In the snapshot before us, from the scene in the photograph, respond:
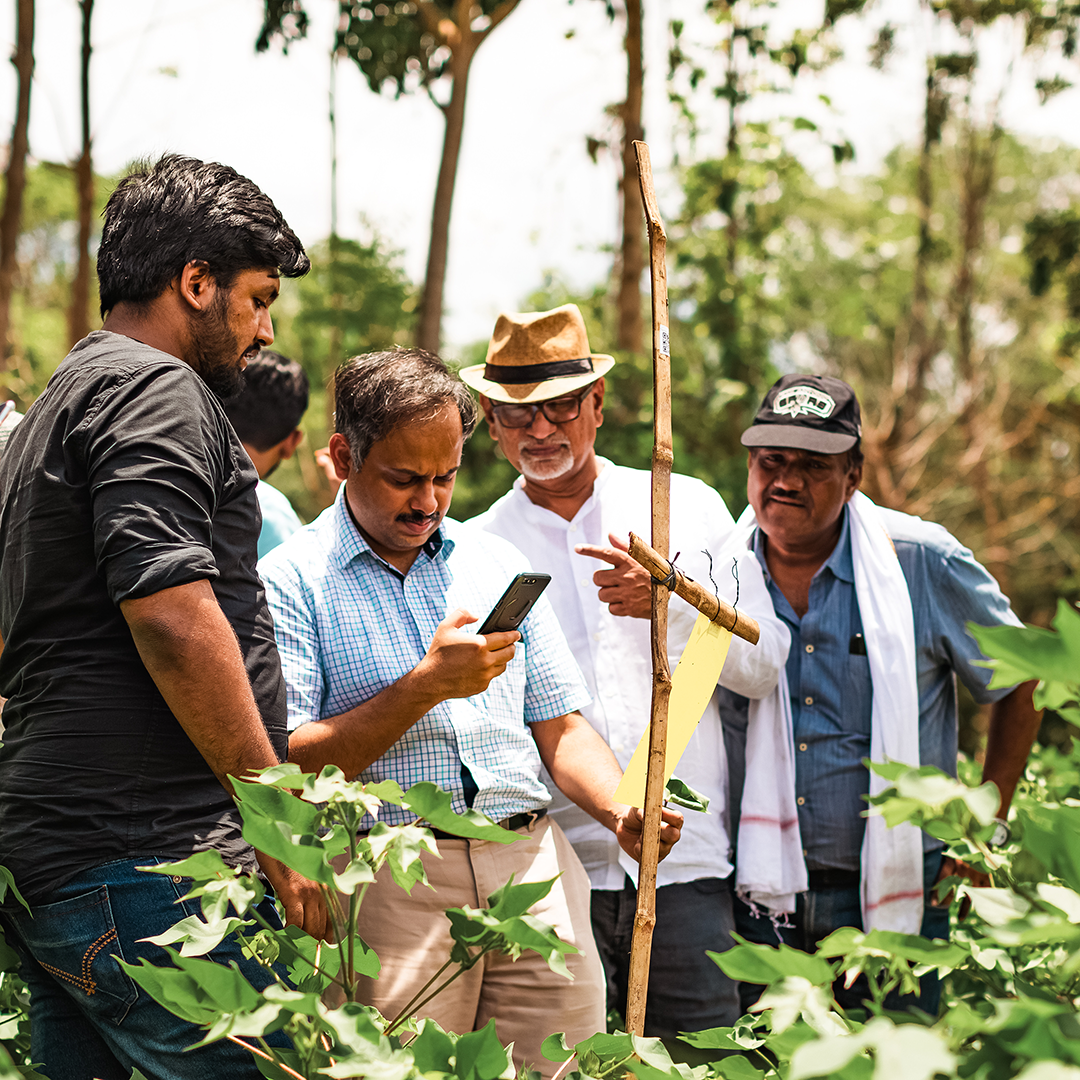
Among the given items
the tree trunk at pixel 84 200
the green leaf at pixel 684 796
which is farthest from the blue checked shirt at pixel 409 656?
the tree trunk at pixel 84 200

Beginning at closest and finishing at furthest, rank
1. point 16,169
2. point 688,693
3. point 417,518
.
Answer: point 688,693, point 417,518, point 16,169

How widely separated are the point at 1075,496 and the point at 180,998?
15.5 metres

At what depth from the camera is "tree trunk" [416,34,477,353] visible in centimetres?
634

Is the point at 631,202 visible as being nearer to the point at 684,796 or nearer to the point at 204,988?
the point at 684,796

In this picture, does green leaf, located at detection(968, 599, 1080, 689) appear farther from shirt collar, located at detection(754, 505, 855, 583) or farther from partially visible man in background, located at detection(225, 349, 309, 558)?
partially visible man in background, located at detection(225, 349, 309, 558)

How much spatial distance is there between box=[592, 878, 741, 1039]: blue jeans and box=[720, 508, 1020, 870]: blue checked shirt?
29cm

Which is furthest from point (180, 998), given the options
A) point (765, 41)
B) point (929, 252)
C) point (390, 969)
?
point (929, 252)

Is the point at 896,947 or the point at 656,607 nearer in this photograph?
the point at 896,947

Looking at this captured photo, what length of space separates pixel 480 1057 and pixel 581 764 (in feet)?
3.49

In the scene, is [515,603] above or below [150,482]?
below

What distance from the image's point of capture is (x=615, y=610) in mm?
2424

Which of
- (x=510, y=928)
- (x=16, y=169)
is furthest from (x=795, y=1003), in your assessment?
(x=16, y=169)

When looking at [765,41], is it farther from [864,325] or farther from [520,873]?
[520,873]

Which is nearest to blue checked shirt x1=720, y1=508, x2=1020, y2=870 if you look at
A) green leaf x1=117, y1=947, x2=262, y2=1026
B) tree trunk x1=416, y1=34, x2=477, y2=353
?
green leaf x1=117, y1=947, x2=262, y2=1026
